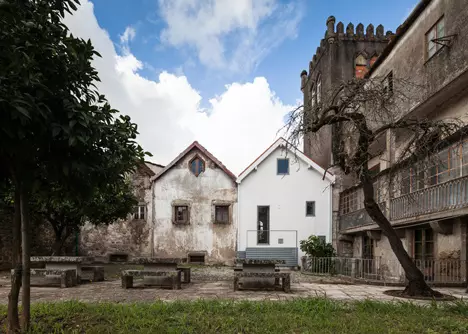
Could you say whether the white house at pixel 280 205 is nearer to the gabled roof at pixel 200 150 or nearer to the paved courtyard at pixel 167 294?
the gabled roof at pixel 200 150

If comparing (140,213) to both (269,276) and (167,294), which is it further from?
(269,276)

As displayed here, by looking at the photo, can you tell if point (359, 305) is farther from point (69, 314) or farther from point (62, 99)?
point (62, 99)

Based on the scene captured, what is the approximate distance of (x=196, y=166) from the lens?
2481cm

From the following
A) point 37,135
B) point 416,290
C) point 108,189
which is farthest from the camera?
point 416,290

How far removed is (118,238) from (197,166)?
21.8ft

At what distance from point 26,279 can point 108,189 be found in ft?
5.21

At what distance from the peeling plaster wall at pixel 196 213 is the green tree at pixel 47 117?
18.7 m

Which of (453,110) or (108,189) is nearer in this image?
(108,189)

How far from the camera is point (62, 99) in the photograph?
4.73m

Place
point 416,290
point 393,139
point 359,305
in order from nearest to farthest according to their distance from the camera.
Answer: point 359,305, point 416,290, point 393,139

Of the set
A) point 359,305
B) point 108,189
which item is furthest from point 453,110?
point 108,189

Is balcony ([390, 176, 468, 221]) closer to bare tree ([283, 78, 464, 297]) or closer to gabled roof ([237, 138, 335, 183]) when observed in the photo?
bare tree ([283, 78, 464, 297])

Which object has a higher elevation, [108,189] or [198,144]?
[198,144]

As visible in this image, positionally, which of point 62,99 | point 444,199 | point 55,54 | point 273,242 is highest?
point 55,54
